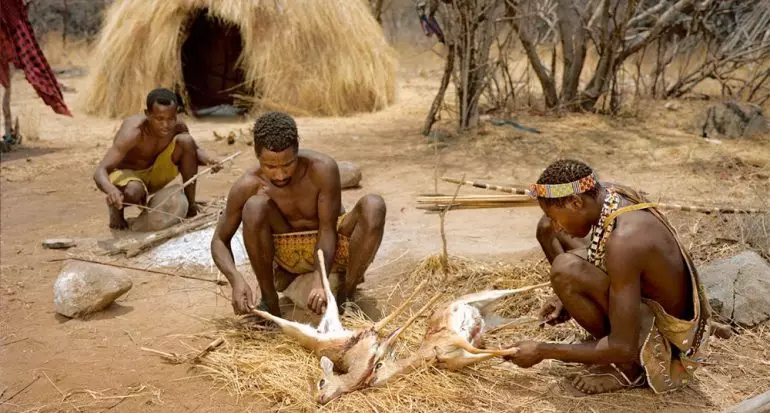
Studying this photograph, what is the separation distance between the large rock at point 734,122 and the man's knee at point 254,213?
5096mm

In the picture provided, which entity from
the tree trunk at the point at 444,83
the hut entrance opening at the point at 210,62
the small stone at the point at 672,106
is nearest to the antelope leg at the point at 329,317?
the tree trunk at the point at 444,83

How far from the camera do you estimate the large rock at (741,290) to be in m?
2.73

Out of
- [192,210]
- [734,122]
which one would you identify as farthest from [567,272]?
[734,122]

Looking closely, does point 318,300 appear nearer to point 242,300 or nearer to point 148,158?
point 242,300

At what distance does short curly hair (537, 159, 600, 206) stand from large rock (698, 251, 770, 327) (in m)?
1.08

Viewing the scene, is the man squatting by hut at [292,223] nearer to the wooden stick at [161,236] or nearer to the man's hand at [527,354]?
the man's hand at [527,354]

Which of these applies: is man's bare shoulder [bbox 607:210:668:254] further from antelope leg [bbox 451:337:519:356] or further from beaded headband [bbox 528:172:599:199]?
antelope leg [bbox 451:337:519:356]

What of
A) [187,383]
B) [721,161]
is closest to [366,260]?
[187,383]

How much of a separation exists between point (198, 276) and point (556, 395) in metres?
1.98

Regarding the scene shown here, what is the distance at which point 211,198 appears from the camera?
198 inches

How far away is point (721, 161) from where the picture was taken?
Result: 551 cm

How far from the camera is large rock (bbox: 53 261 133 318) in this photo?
2.96 m

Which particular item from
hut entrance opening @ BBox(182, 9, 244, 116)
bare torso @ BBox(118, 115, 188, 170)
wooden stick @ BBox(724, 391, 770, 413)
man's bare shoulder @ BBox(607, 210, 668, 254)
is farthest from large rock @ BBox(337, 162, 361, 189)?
hut entrance opening @ BBox(182, 9, 244, 116)

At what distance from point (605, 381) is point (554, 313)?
34 centimetres
